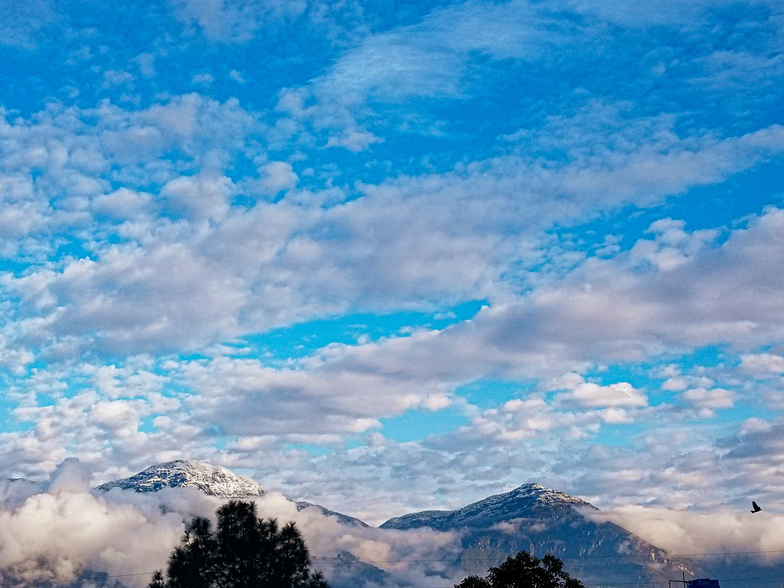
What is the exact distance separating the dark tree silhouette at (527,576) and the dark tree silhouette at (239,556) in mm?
15336

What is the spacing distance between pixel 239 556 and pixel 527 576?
25339mm

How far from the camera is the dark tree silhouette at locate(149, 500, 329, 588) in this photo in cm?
7250

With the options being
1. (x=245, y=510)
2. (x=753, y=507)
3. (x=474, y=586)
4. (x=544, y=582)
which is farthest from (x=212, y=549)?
(x=753, y=507)

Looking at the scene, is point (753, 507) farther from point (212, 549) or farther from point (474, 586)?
point (212, 549)

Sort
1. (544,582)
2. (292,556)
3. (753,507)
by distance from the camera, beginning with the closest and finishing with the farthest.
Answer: (544,582) → (292,556) → (753,507)

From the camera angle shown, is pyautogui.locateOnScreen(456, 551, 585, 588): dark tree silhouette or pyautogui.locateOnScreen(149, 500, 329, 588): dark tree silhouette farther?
pyautogui.locateOnScreen(149, 500, 329, 588): dark tree silhouette

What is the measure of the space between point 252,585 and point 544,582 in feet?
82.3

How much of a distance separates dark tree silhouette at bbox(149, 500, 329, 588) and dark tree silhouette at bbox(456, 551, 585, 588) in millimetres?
15336

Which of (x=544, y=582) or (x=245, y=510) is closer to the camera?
(x=544, y=582)

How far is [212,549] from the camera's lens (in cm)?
7438

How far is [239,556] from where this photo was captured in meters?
73.7

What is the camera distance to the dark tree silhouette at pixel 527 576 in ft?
232

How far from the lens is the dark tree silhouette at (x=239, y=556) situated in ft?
238

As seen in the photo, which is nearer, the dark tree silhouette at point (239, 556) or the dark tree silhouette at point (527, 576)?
the dark tree silhouette at point (527, 576)
